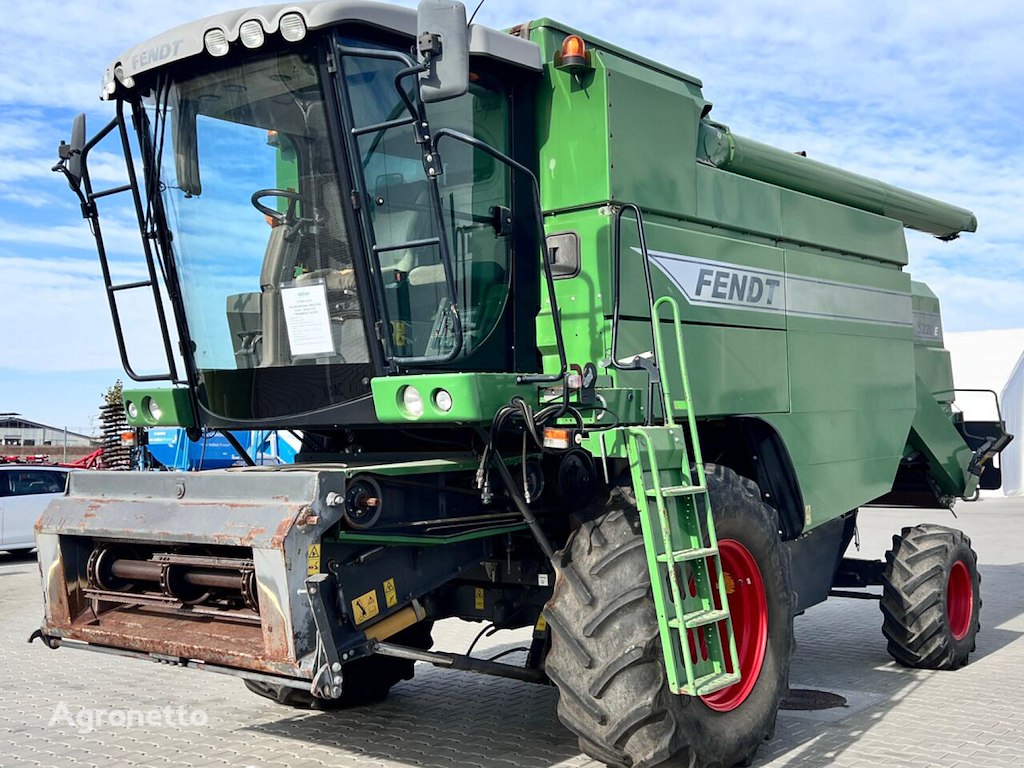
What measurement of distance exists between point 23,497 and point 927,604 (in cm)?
1403

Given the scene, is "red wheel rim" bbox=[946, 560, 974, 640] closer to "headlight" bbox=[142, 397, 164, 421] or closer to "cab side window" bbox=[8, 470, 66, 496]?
"headlight" bbox=[142, 397, 164, 421]

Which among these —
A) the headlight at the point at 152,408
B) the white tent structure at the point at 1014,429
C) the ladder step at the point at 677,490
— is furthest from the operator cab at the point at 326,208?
the white tent structure at the point at 1014,429

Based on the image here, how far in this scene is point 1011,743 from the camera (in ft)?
19.3

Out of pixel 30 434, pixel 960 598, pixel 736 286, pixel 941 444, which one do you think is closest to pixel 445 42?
pixel 736 286

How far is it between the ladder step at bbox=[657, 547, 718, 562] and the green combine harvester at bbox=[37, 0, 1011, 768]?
→ 1 cm

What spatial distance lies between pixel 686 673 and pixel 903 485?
16.6ft

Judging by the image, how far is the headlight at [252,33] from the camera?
4.94 metres

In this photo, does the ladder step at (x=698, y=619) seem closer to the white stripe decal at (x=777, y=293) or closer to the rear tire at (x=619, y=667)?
the rear tire at (x=619, y=667)

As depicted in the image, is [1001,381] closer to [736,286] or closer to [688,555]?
[736,286]

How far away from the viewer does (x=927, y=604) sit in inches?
305

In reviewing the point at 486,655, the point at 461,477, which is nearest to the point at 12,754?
the point at 461,477

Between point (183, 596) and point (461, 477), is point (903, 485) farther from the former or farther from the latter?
point (183, 596)

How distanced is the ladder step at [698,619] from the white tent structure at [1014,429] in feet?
81.4

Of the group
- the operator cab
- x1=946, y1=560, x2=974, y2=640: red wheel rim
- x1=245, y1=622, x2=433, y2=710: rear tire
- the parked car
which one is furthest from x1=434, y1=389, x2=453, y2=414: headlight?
the parked car
